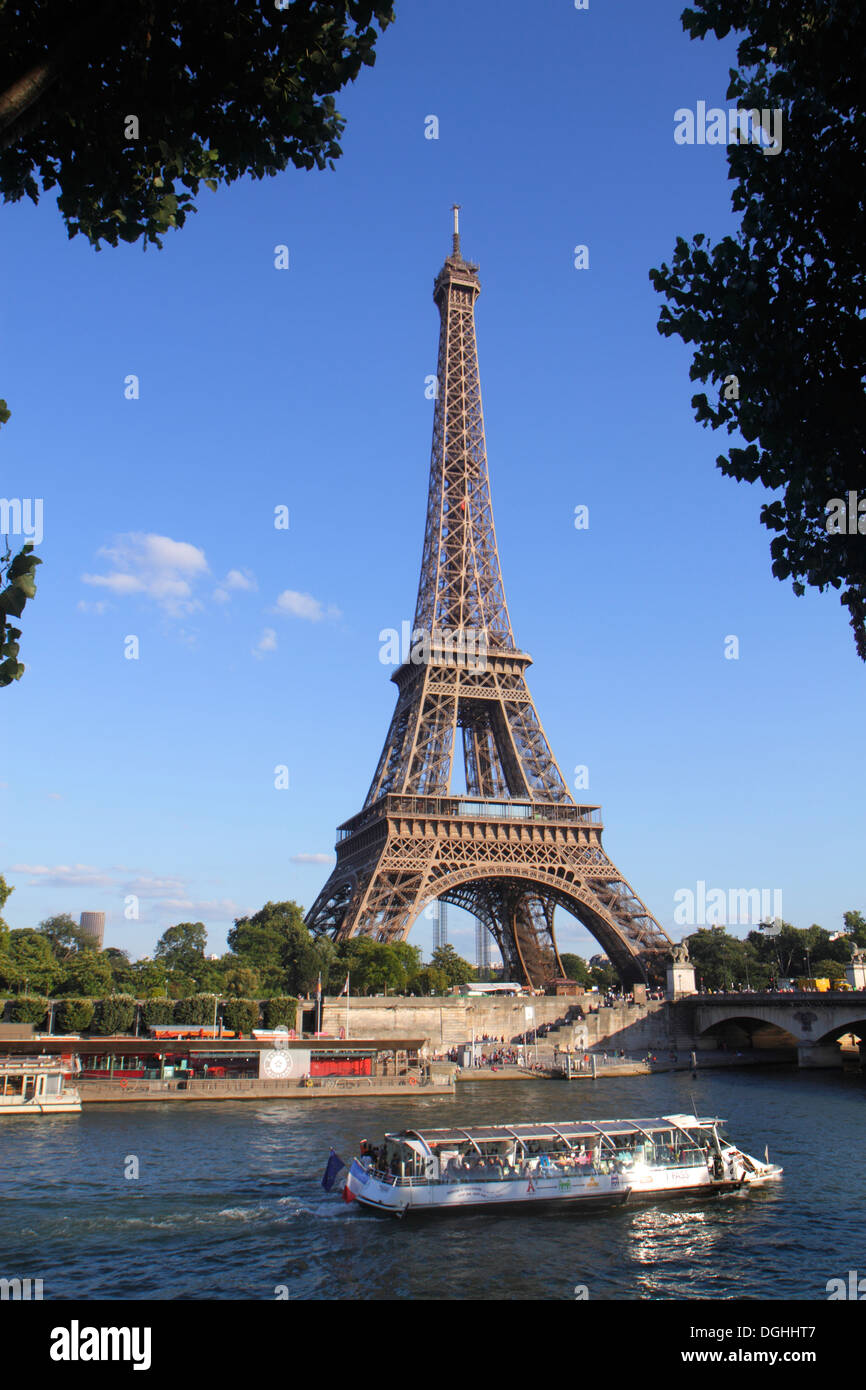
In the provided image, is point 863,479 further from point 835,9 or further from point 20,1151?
point 20,1151

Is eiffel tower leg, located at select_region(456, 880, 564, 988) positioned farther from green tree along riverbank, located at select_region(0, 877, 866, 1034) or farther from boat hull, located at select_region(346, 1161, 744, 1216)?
boat hull, located at select_region(346, 1161, 744, 1216)

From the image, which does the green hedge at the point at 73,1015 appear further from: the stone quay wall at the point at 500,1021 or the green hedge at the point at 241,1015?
the stone quay wall at the point at 500,1021

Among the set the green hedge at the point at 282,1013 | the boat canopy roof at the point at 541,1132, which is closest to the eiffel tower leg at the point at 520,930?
the green hedge at the point at 282,1013

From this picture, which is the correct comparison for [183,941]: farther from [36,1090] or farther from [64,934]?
[36,1090]

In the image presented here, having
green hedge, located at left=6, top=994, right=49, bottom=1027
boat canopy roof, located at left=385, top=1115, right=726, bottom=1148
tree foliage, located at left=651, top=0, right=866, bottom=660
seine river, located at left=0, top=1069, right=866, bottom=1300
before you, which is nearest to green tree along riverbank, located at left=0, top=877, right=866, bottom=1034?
green hedge, located at left=6, top=994, right=49, bottom=1027

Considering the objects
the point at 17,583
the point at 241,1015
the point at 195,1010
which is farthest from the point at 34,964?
the point at 17,583

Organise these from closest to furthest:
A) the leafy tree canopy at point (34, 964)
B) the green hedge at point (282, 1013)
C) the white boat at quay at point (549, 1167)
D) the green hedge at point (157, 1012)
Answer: the white boat at quay at point (549, 1167) < the green hedge at point (157, 1012) < the green hedge at point (282, 1013) < the leafy tree canopy at point (34, 964)
